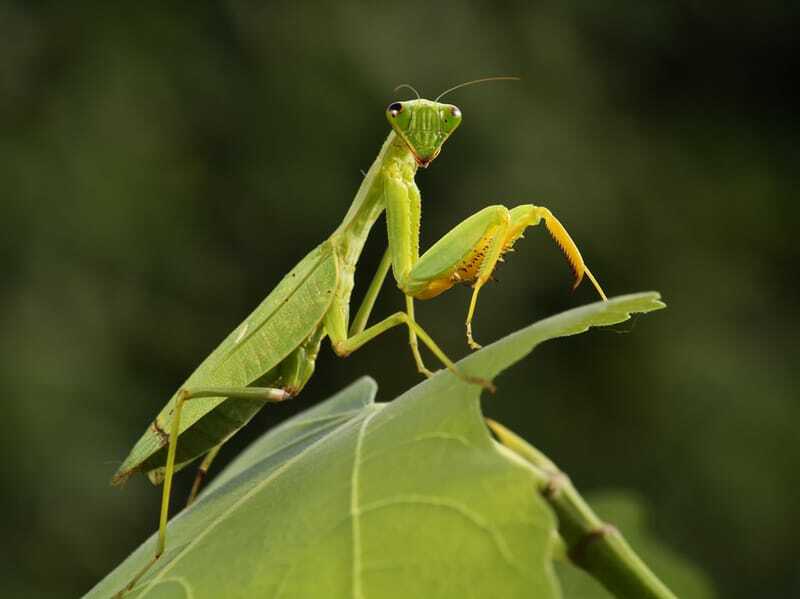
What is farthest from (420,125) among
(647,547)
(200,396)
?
(647,547)

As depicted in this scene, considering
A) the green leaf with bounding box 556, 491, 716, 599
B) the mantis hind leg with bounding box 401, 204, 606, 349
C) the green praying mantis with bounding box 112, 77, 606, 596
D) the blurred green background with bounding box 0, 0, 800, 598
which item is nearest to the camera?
the mantis hind leg with bounding box 401, 204, 606, 349

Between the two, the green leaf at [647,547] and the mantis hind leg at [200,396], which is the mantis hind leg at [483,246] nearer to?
the mantis hind leg at [200,396]

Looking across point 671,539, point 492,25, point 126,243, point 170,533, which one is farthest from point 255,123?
point 170,533

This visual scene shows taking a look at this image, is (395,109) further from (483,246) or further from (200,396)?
(200,396)

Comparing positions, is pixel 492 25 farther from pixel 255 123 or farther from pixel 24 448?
pixel 24 448

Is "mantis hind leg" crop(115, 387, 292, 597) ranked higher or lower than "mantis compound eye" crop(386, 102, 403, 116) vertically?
lower

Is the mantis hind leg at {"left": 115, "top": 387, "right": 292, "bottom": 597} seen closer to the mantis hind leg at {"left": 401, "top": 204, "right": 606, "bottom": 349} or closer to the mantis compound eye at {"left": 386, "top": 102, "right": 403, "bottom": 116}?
the mantis hind leg at {"left": 401, "top": 204, "right": 606, "bottom": 349}

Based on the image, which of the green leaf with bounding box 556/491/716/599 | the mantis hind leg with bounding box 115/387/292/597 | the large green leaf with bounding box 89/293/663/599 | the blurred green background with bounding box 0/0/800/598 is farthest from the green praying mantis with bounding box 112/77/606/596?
the blurred green background with bounding box 0/0/800/598
